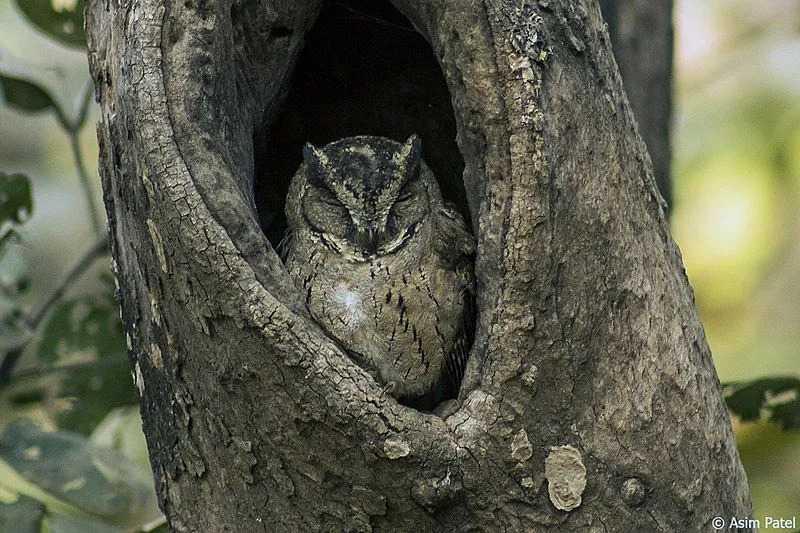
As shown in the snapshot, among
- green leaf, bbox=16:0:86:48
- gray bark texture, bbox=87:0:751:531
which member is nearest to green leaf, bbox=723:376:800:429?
gray bark texture, bbox=87:0:751:531

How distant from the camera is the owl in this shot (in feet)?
9.30

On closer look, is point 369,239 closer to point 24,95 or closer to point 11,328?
point 11,328

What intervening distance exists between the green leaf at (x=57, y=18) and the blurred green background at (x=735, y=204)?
2057mm

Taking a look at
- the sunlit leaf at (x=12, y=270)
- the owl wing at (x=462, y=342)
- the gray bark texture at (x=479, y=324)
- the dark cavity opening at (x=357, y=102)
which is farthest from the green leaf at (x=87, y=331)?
the owl wing at (x=462, y=342)

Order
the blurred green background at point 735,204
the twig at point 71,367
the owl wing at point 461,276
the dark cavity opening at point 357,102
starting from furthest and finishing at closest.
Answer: the blurred green background at point 735,204
the twig at point 71,367
the dark cavity opening at point 357,102
the owl wing at point 461,276

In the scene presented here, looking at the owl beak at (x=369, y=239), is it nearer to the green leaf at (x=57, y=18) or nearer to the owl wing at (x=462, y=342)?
the owl wing at (x=462, y=342)

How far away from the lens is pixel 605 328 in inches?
95.3

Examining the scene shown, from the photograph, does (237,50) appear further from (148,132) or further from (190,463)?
(190,463)

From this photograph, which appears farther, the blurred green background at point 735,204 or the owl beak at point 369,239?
the blurred green background at point 735,204

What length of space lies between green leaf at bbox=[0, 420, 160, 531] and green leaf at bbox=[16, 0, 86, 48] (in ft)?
4.82

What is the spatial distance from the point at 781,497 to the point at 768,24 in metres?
4.02

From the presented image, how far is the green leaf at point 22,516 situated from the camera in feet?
9.78

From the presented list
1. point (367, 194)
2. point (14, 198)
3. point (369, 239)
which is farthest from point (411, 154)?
point (14, 198)

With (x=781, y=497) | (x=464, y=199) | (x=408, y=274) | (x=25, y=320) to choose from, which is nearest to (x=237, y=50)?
(x=408, y=274)
